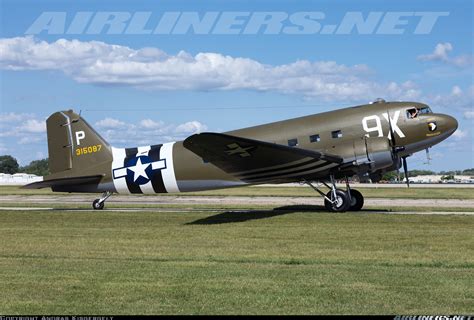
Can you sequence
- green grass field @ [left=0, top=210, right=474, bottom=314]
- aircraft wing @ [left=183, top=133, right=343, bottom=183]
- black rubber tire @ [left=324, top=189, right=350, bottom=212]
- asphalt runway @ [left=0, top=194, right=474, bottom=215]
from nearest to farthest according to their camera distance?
green grass field @ [left=0, top=210, right=474, bottom=314], aircraft wing @ [left=183, top=133, right=343, bottom=183], black rubber tire @ [left=324, top=189, right=350, bottom=212], asphalt runway @ [left=0, top=194, right=474, bottom=215]

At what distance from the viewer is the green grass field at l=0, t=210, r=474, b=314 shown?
31.1ft

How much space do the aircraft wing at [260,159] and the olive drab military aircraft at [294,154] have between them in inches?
1.5

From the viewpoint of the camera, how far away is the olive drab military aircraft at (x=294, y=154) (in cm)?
2530

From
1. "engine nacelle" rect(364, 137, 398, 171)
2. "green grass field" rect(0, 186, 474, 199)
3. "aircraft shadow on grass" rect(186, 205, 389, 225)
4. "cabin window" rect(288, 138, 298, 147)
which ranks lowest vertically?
"green grass field" rect(0, 186, 474, 199)

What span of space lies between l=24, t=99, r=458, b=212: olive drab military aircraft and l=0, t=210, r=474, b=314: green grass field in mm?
3082

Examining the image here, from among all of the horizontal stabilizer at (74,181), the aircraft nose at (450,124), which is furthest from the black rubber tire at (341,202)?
the horizontal stabilizer at (74,181)

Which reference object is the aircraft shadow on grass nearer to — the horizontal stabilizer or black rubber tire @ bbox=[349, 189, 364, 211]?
black rubber tire @ bbox=[349, 189, 364, 211]

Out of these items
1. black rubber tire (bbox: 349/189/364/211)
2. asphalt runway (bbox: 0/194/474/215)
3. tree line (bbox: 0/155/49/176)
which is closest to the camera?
black rubber tire (bbox: 349/189/364/211)

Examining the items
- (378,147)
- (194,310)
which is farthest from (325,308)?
(378,147)

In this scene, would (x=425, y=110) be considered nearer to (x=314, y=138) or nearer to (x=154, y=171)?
(x=314, y=138)

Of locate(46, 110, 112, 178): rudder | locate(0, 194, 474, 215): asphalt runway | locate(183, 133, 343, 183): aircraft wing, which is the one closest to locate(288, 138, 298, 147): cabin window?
locate(183, 133, 343, 183): aircraft wing

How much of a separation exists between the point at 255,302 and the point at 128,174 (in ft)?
66.5

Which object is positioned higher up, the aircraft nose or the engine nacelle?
the aircraft nose

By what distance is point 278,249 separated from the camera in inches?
630
